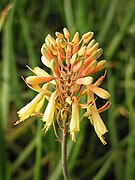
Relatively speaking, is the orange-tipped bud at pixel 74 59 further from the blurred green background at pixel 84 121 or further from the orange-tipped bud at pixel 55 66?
the blurred green background at pixel 84 121

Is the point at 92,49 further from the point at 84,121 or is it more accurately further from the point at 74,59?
the point at 84,121

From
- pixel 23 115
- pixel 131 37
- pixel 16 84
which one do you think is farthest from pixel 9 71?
pixel 23 115

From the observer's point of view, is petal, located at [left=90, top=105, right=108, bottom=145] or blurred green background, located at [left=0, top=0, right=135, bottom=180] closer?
petal, located at [left=90, top=105, right=108, bottom=145]

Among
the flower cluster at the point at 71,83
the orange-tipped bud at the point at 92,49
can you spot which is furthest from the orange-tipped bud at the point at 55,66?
the orange-tipped bud at the point at 92,49

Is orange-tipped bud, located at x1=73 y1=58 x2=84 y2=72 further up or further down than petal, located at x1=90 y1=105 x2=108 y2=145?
further up

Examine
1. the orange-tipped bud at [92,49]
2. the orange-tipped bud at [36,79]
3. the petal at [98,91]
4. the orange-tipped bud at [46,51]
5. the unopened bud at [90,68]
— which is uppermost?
the orange-tipped bud at [46,51]

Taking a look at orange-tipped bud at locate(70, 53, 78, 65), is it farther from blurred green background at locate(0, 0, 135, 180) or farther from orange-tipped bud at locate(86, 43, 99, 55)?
blurred green background at locate(0, 0, 135, 180)

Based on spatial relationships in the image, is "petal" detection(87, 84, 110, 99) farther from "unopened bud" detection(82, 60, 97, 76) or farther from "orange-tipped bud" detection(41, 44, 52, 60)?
"orange-tipped bud" detection(41, 44, 52, 60)

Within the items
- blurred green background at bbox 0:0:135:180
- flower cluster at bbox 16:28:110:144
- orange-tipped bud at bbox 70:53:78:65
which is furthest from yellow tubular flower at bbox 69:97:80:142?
blurred green background at bbox 0:0:135:180

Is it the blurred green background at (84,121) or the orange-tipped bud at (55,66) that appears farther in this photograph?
the blurred green background at (84,121)

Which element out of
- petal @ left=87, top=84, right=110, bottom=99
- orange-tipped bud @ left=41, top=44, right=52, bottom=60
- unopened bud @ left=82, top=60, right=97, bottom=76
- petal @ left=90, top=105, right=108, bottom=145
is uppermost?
orange-tipped bud @ left=41, top=44, right=52, bottom=60
